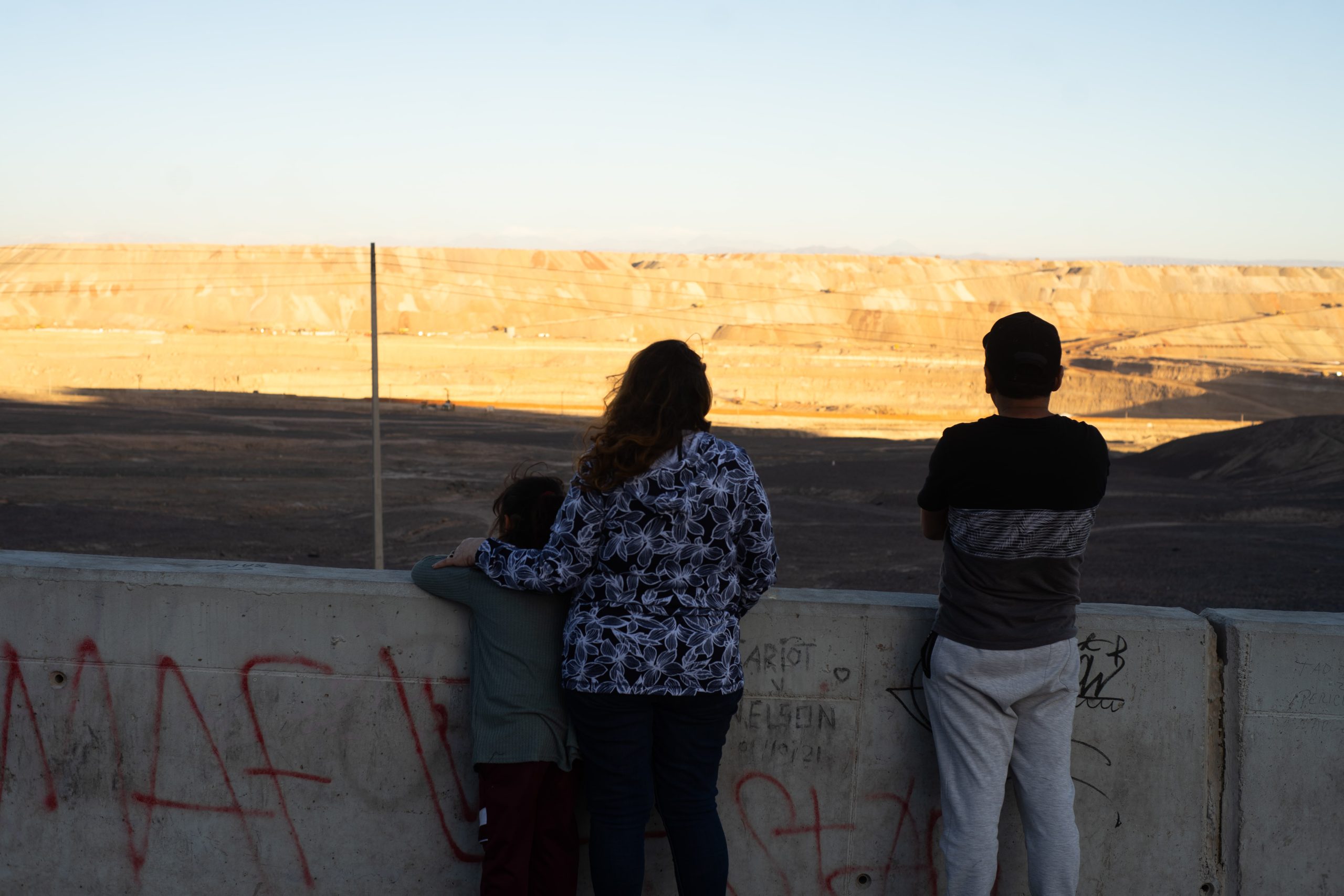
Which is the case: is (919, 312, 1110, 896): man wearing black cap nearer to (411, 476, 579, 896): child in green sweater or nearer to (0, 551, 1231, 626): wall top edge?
(0, 551, 1231, 626): wall top edge

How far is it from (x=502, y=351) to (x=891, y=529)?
1825 inches

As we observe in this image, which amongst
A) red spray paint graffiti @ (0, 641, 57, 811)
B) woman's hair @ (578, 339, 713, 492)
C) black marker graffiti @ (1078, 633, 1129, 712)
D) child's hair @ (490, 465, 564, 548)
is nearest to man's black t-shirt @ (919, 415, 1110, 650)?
black marker graffiti @ (1078, 633, 1129, 712)

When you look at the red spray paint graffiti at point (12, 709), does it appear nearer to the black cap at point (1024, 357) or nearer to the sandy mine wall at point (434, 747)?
the sandy mine wall at point (434, 747)

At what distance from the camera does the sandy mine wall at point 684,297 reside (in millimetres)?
92312

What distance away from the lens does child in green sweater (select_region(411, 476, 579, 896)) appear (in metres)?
3.12

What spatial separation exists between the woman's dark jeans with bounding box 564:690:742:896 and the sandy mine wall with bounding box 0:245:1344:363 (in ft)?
250

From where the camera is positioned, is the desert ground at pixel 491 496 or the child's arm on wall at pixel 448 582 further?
the desert ground at pixel 491 496

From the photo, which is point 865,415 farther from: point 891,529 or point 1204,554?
point 1204,554

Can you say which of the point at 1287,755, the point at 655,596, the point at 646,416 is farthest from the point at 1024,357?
the point at 1287,755

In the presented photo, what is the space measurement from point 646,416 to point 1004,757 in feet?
4.16

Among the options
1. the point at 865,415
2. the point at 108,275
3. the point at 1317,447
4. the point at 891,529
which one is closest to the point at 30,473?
the point at 891,529

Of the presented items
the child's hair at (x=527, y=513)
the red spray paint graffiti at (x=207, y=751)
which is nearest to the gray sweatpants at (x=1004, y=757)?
the child's hair at (x=527, y=513)

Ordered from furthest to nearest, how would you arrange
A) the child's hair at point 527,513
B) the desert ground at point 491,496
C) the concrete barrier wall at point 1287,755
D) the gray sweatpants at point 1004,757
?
1. the desert ground at point 491,496
2. the concrete barrier wall at point 1287,755
3. the child's hair at point 527,513
4. the gray sweatpants at point 1004,757

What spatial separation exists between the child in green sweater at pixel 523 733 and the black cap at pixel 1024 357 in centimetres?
123
